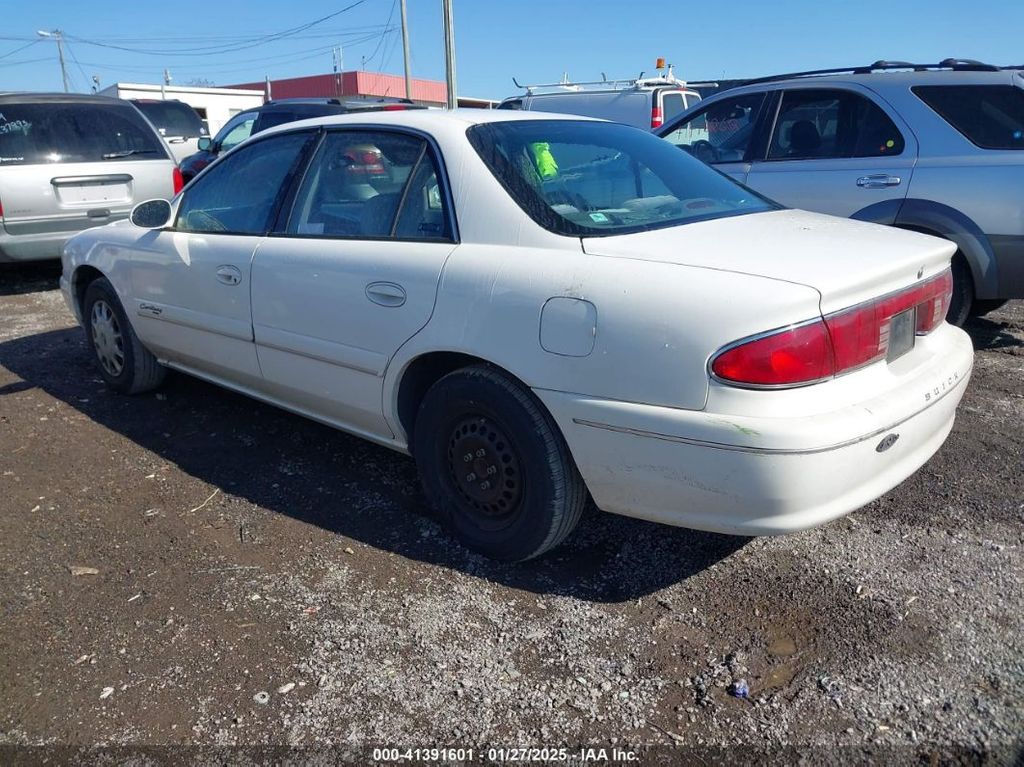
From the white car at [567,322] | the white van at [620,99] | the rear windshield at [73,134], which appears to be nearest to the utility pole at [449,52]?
the white van at [620,99]

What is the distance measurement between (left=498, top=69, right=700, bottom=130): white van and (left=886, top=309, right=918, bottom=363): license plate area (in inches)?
374

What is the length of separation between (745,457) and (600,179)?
1327mm

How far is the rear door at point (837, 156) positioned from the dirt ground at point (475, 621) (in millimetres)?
2055

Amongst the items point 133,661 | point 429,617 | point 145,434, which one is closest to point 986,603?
point 429,617

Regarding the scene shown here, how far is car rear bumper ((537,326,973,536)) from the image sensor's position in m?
2.35

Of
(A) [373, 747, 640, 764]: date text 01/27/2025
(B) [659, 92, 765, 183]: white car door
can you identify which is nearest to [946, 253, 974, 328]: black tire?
(B) [659, 92, 765, 183]: white car door

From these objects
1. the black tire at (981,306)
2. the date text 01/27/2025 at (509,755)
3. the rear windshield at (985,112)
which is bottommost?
the date text 01/27/2025 at (509,755)

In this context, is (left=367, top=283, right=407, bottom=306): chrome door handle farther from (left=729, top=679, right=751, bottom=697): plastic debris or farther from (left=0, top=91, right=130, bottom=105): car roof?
(left=0, top=91, right=130, bottom=105): car roof

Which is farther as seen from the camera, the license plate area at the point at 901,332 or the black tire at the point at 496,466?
the black tire at the point at 496,466

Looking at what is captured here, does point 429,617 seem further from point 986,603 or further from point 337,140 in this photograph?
point 337,140

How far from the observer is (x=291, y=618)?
279cm

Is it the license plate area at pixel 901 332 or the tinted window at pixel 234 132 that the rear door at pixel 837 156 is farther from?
the tinted window at pixel 234 132

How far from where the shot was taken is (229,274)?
12.6 feet

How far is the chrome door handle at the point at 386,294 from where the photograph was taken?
3074 mm
